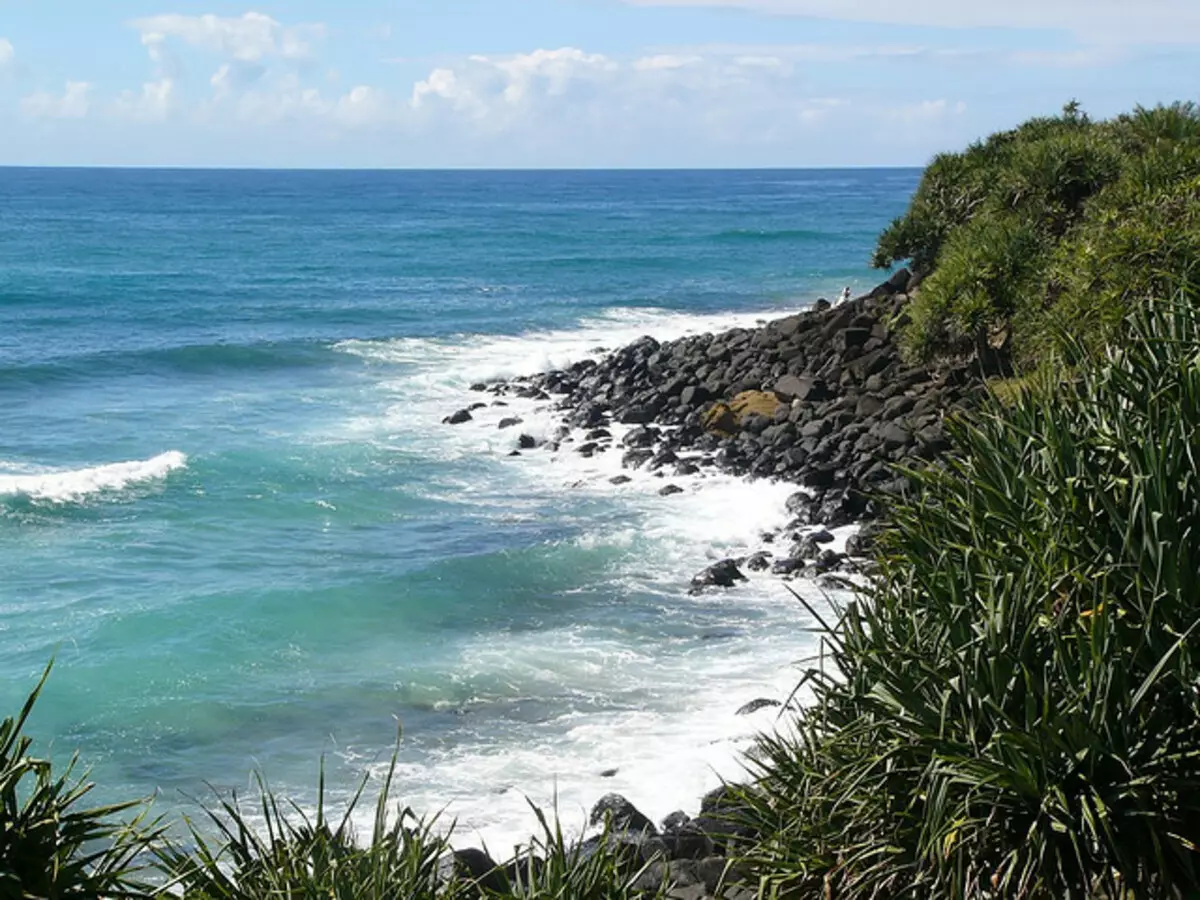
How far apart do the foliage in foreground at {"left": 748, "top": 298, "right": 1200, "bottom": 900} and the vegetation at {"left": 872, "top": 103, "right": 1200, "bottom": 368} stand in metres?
8.42

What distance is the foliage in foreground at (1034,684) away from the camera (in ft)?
22.0

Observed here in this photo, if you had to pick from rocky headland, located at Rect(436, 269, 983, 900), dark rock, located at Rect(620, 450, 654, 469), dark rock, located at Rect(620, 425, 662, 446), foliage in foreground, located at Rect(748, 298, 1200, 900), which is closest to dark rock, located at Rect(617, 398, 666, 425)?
rocky headland, located at Rect(436, 269, 983, 900)

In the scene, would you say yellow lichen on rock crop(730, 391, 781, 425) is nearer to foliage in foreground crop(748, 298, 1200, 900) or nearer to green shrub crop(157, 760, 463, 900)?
foliage in foreground crop(748, 298, 1200, 900)

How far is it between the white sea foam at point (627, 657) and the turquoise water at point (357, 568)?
5 cm

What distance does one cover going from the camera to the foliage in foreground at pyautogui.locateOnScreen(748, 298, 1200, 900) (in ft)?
22.0

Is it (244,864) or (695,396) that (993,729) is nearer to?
(244,864)

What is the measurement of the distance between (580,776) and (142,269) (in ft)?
182

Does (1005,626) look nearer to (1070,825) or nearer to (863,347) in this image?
(1070,825)

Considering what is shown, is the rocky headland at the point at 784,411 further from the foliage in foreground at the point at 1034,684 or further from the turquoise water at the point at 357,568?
the foliage in foreground at the point at 1034,684

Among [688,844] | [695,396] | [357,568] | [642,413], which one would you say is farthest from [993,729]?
[695,396]

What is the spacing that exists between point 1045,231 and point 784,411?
556 cm

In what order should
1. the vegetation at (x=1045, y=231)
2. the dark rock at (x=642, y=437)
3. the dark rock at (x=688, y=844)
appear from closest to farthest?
the dark rock at (x=688, y=844), the vegetation at (x=1045, y=231), the dark rock at (x=642, y=437)

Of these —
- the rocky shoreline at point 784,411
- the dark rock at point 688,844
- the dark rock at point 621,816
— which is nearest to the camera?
the dark rock at point 688,844

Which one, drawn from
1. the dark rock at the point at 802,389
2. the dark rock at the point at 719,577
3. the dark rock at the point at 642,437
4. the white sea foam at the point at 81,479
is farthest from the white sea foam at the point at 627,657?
the white sea foam at the point at 81,479
